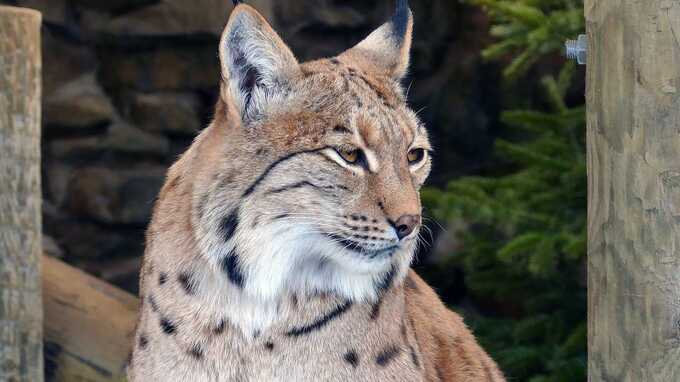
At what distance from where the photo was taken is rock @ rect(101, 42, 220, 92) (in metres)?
7.01

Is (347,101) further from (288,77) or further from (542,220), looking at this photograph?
(542,220)

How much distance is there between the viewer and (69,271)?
4.95m

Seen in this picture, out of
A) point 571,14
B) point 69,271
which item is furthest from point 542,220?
point 69,271

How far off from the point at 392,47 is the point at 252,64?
0.58m

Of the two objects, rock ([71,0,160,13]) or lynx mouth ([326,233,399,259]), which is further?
rock ([71,0,160,13])

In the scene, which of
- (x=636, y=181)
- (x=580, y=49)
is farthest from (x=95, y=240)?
(x=636, y=181)

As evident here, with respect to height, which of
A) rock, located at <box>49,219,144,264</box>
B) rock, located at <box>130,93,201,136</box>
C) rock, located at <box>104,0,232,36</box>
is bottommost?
rock, located at <box>49,219,144,264</box>

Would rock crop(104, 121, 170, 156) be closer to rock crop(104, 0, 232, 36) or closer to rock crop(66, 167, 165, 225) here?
rock crop(66, 167, 165, 225)

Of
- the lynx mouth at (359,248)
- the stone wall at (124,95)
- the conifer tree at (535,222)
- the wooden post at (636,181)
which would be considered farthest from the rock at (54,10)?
the wooden post at (636,181)

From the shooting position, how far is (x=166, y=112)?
710cm

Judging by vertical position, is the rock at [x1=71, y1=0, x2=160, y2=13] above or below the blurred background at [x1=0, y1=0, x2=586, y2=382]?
above

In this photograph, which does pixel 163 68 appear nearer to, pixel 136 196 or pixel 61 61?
pixel 61 61

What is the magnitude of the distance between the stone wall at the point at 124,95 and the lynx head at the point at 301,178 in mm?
3860

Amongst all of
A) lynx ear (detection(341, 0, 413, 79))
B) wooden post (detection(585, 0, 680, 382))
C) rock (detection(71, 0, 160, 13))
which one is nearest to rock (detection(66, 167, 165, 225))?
rock (detection(71, 0, 160, 13))
